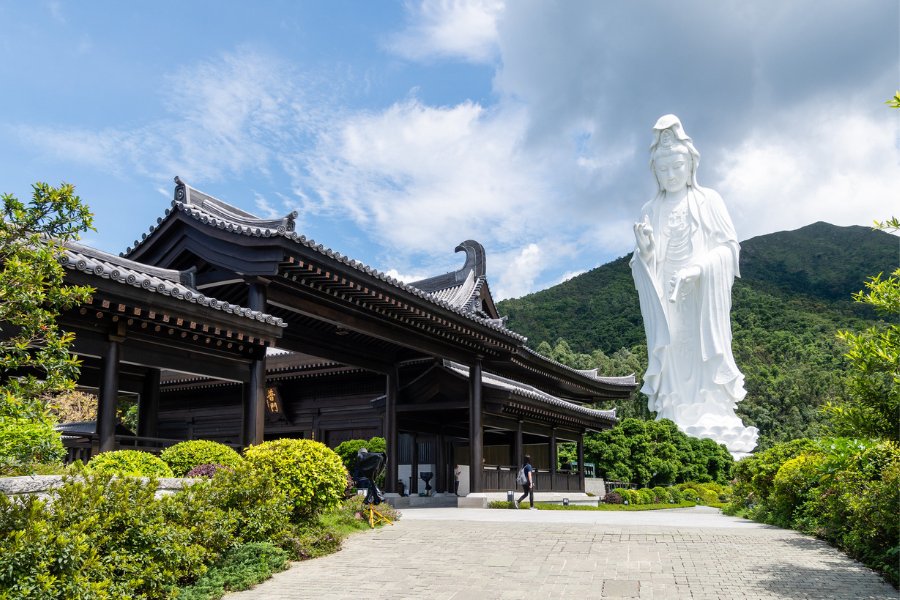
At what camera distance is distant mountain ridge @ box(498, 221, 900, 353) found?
7000 cm

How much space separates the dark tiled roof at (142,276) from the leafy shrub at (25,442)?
A: 1.57 m

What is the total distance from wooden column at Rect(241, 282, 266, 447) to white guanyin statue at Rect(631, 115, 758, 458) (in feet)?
76.6

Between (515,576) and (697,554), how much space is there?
274 centimetres

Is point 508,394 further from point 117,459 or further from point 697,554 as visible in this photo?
point 117,459

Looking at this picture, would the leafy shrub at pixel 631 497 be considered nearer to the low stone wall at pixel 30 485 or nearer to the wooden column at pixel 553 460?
the wooden column at pixel 553 460

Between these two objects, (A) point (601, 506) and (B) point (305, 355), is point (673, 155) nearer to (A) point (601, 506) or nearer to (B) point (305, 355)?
(A) point (601, 506)

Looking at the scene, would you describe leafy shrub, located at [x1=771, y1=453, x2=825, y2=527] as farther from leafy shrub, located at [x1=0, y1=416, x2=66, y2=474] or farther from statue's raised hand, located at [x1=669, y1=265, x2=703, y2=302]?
statue's raised hand, located at [x1=669, y1=265, x2=703, y2=302]

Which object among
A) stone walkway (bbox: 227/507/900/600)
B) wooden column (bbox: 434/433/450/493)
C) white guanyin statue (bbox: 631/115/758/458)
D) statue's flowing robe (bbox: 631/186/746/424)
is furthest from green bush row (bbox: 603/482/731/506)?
stone walkway (bbox: 227/507/900/600)

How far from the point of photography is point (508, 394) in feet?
61.5

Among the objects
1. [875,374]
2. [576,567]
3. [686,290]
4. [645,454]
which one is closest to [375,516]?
[576,567]

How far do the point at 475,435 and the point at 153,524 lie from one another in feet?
40.6

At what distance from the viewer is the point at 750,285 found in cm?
7744

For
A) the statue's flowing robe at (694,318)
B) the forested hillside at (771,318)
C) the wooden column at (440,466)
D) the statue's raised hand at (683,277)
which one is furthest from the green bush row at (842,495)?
the forested hillside at (771,318)

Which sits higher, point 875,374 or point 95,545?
point 875,374
